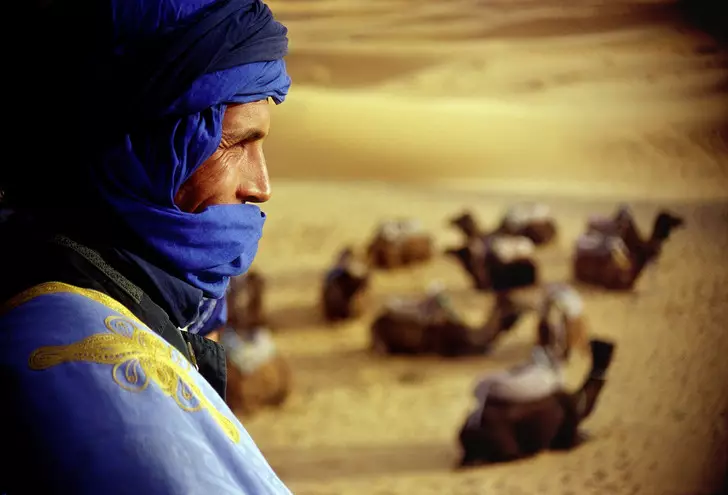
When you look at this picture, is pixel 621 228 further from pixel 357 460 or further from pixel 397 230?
pixel 357 460

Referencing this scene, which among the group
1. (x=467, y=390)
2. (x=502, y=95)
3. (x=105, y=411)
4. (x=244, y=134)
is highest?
(x=244, y=134)

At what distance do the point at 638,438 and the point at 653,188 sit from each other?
731cm

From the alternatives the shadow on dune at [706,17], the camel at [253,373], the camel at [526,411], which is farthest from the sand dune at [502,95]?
the camel at [526,411]

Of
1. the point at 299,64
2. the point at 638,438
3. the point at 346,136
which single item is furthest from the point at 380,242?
the point at 299,64

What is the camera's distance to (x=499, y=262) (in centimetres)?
909

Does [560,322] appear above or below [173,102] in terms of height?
below

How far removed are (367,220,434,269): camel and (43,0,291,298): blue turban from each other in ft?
27.6

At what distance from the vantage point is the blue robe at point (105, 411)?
4.31 ft

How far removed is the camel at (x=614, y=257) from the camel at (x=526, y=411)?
298cm

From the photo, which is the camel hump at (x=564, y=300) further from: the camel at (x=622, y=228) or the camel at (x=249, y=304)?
the camel at (x=249, y=304)

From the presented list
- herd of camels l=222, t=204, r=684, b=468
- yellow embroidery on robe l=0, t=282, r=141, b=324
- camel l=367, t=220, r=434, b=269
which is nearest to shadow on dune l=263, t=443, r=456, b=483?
herd of camels l=222, t=204, r=684, b=468

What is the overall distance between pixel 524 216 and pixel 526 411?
480 cm

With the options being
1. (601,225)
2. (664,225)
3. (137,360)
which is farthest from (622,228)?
(137,360)

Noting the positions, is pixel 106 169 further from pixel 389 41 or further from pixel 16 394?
pixel 389 41
